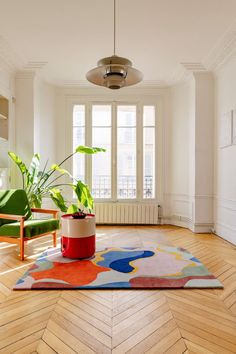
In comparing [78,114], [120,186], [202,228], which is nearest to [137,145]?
[120,186]

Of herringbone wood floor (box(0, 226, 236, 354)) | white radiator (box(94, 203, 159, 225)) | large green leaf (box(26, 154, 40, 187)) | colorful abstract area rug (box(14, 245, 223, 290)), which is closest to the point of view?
herringbone wood floor (box(0, 226, 236, 354))

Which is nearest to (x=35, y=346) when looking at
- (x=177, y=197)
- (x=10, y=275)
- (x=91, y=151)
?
(x=10, y=275)

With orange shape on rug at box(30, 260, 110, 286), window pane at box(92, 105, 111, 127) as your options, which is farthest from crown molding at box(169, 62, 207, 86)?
orange shape on rug at box(30, 260, 110, 286)

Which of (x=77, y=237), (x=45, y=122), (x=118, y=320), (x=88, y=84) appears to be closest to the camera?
(x=118, y=320)

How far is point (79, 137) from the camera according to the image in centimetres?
574

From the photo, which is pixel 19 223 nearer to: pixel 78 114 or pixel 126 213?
pixel 126 213

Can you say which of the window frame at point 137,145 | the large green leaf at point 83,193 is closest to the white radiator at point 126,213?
the window frame at point 137,145

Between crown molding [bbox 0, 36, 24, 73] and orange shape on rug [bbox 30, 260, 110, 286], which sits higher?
crown molding [bbox 0, 36, 24, 73]

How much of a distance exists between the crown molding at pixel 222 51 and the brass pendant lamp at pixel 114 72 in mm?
2012

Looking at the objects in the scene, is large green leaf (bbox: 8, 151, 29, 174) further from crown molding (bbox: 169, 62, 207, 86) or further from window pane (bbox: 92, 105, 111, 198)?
crown molding (bbox: 169, 62, 207, 86)

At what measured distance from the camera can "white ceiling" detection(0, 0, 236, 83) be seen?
10.4 ft

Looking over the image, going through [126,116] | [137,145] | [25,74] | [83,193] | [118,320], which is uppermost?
[25,74]

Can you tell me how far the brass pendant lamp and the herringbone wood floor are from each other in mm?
1995

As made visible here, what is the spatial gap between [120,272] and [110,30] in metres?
3.19
